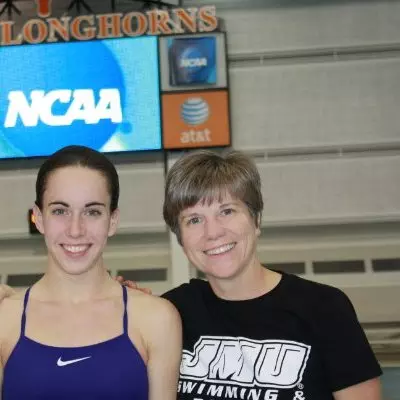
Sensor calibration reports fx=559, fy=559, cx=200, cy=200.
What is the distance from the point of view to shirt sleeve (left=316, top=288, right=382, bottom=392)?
5.31 ft

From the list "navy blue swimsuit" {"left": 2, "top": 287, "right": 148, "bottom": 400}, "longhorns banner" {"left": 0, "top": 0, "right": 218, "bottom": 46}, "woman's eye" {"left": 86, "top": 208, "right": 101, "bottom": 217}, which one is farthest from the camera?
"longhorns banner" {"left": 0, "top": 0, "right": 218, "bottom": 46}

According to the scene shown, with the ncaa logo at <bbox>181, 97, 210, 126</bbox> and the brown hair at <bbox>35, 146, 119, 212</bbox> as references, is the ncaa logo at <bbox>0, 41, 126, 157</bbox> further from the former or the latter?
the brown hair at <bbox>35, 146, 119, 212</bbox>

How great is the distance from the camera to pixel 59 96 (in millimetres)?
6402

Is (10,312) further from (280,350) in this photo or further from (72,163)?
(280,350)

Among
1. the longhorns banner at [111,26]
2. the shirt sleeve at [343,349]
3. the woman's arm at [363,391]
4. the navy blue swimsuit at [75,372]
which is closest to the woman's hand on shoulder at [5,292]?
the navy blue swimsuit at [75,372]

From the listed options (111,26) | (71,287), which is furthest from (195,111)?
(71,287)

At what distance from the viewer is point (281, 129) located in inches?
258

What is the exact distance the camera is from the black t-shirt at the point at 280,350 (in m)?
1.63

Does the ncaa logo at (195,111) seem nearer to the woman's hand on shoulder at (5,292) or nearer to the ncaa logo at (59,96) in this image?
the ncaa logo at (59,96)

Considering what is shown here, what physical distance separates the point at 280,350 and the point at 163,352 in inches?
13.7

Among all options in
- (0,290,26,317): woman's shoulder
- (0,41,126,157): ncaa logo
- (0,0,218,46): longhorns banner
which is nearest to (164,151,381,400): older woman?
(0,290,26,317): woman's shoulder

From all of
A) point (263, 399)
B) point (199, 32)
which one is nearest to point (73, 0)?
point (199, 32)

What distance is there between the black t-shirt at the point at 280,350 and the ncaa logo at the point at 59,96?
489cm

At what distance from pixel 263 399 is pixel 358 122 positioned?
538 cm
